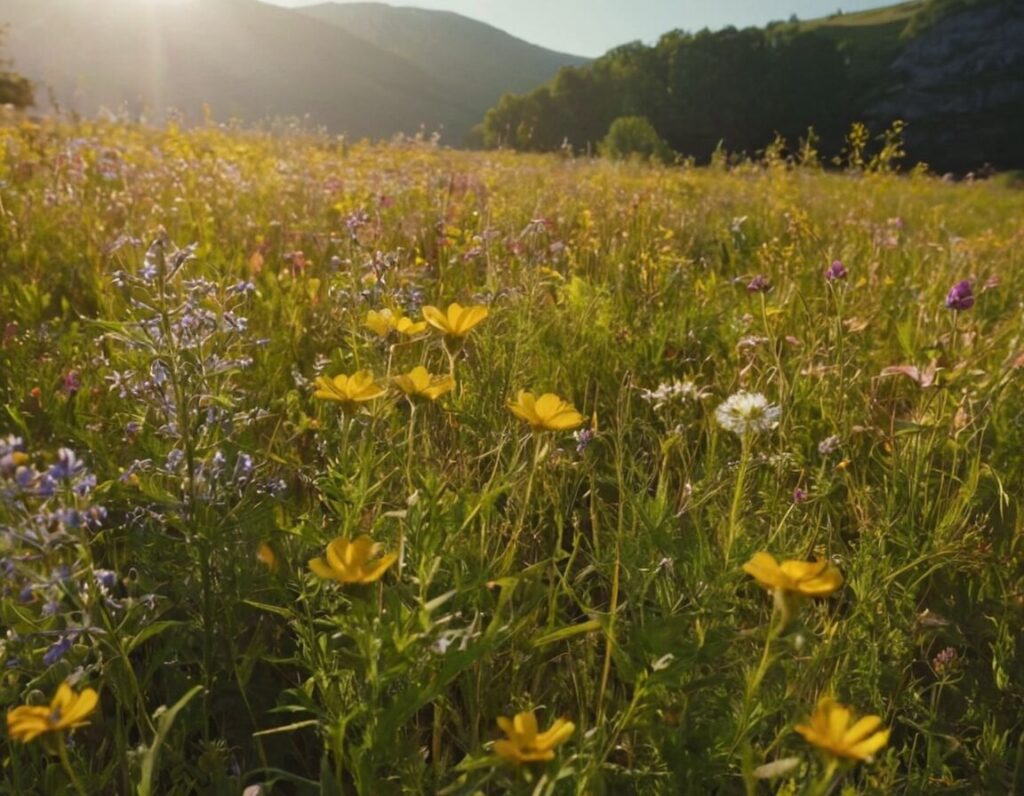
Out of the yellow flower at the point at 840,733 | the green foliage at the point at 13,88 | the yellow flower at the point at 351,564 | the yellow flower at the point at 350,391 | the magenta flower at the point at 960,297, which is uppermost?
the green foliage at the point at 13,88

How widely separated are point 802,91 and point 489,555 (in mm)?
66529

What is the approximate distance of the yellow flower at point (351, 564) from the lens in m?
0.80

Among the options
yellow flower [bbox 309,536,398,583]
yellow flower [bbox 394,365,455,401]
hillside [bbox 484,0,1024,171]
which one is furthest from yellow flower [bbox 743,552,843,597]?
hillside [bbox 484,0,1024,171]

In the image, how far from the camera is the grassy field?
0.91 meters

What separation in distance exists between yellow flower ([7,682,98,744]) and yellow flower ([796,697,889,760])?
2.13 ft

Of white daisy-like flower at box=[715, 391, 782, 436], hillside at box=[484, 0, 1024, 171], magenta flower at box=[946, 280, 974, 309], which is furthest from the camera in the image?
hillside at box=[484, 0, 1024, 171]

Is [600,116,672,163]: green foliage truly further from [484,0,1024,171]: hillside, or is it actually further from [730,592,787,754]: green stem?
[484,0,1024,171]: hillside

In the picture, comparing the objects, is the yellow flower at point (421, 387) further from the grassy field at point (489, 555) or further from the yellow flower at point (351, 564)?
the yellow flower at point (351, 564)

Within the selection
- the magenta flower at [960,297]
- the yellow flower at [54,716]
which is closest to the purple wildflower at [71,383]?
the yellow flower at [54,716]

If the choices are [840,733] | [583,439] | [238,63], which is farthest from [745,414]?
[238,63]

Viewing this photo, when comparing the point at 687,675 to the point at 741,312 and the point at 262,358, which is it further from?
the point at 741,312

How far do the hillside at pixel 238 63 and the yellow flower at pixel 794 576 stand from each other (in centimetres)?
7827

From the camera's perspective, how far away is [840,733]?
26.2 inches

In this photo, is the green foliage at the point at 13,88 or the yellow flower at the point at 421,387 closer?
the yellow flower at the point at 421,387
